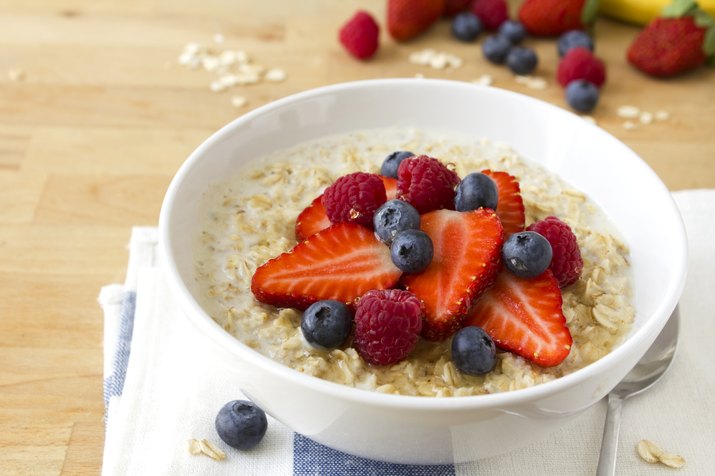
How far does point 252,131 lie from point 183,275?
0.37m

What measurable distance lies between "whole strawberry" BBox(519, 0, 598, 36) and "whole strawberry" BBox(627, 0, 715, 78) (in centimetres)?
19

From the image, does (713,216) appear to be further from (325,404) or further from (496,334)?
(325,404)

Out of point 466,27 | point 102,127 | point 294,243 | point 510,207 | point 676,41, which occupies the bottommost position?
point 102,127

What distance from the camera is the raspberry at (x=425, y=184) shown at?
1314 millimetres

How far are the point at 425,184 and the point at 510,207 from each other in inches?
6.0

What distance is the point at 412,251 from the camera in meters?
1.21

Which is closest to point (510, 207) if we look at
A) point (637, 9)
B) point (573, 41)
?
point (573, 41)

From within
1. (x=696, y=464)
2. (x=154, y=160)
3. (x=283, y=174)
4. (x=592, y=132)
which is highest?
(x=592, y=132)

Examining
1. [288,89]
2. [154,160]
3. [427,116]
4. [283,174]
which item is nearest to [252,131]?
[283,174]

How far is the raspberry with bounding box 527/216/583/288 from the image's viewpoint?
1.27m

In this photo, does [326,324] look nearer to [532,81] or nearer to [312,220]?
[312,220]

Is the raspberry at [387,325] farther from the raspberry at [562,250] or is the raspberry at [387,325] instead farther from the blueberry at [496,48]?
the blueberry at [496,48]

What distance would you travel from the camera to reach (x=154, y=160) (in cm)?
208

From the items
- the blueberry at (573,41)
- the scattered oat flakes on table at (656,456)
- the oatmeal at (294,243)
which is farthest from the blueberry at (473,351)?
the blueberry at (573,41)
